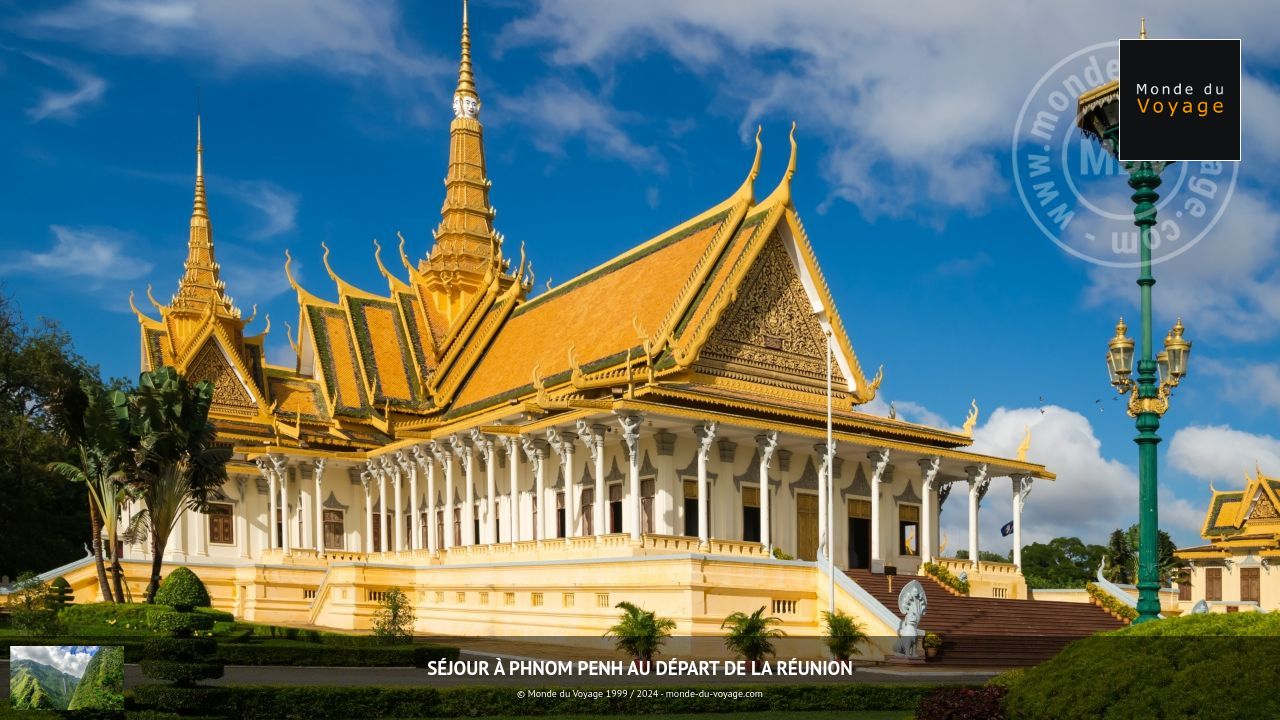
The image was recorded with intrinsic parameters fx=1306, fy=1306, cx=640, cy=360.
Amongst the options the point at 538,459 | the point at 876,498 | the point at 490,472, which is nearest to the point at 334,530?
the point at 490,472

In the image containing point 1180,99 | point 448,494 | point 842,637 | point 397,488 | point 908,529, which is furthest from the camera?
point 397,488

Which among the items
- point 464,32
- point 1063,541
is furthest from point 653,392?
point 1063,541

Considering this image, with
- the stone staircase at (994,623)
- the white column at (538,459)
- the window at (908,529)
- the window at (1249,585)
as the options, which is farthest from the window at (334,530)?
the window at (1249,585)

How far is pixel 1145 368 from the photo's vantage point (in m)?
15.5

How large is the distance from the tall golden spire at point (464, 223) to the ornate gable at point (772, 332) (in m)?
13.3

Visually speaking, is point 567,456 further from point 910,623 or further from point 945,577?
point 910,623

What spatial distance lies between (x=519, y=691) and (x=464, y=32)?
43.4 metres

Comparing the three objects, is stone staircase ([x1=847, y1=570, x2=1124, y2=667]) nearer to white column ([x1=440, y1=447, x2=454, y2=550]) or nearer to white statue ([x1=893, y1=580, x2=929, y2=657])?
white statue ([x1=893, y1=580, x2=929, y2=657])

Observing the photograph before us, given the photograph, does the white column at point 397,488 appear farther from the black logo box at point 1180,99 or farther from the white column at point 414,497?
the black logo box at point 1180,99

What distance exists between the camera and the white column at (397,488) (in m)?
38.9

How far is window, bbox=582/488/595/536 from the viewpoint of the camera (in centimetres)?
3303

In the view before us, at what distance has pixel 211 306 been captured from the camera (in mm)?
46594

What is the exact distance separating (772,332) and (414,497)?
1126 cm

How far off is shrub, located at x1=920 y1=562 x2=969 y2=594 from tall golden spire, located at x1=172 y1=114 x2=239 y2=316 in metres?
28.8
